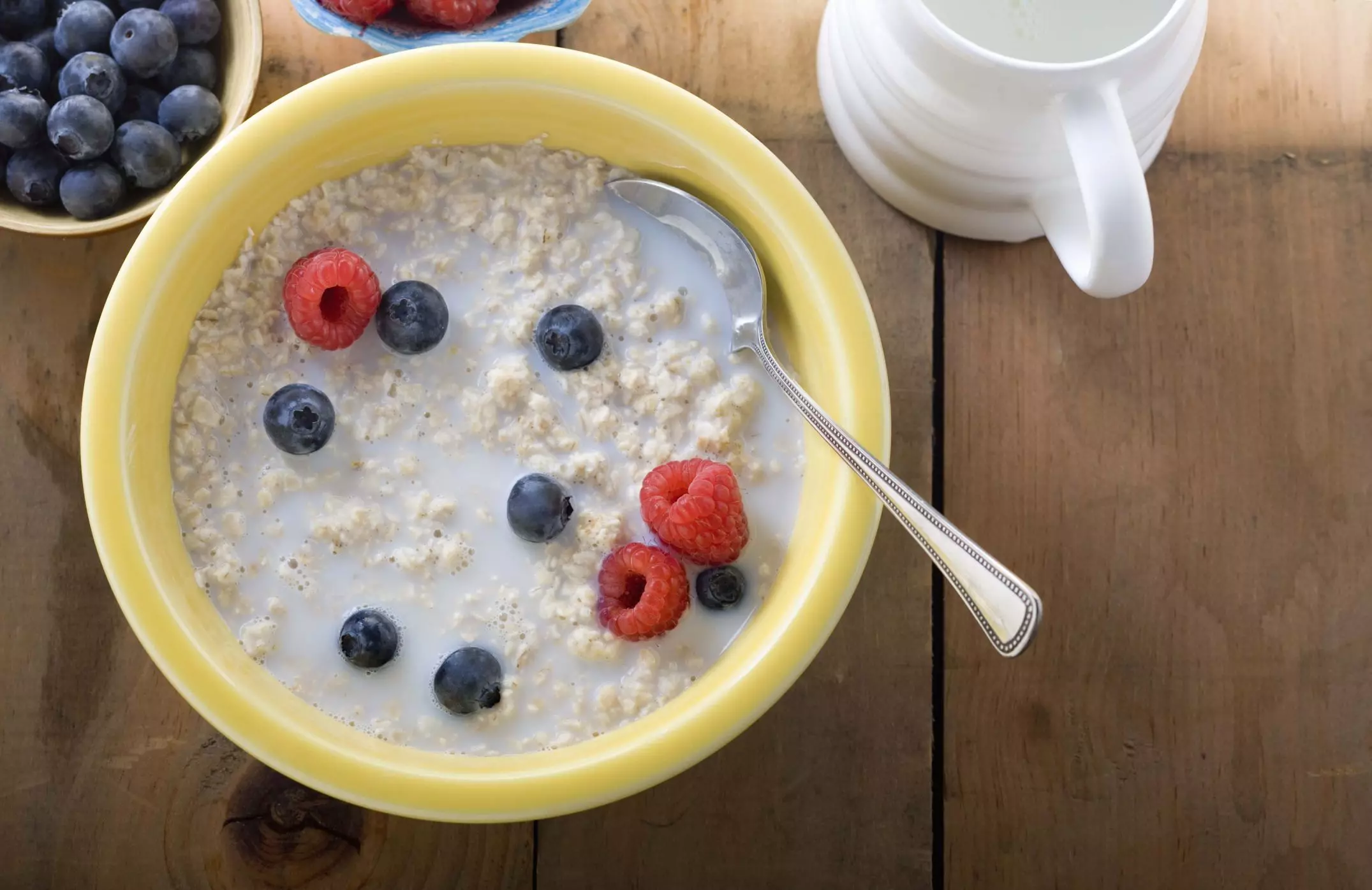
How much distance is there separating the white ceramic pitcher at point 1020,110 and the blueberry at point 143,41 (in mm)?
481

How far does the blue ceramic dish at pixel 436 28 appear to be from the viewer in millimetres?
836

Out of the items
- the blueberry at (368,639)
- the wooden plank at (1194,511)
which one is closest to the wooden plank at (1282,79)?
the wooden plank at (1194,511)

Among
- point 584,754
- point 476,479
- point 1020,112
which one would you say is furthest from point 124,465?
point 1020,112

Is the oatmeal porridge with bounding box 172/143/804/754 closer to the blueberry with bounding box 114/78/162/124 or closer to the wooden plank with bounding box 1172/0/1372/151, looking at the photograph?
the blueberry with bounding box 114/78/162/124

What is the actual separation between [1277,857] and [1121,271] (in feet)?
1.71

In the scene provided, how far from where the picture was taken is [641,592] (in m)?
0.79

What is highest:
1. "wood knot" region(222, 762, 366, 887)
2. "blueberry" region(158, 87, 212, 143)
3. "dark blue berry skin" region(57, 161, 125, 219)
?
"blueberry" region(158, 87, 212, 143)

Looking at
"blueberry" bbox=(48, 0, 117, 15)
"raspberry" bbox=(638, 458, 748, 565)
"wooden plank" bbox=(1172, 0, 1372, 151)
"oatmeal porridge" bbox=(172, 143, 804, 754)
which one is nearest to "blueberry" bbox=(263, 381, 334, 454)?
"oatmeal porridge" bbox=(172, 143, 804, 754)

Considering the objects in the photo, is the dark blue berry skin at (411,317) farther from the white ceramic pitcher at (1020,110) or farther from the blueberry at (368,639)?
the white ceramic pitcher at (1020,110)

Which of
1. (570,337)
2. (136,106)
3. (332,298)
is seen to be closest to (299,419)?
(332,298)

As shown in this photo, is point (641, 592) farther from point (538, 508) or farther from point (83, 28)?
point (83, 28)

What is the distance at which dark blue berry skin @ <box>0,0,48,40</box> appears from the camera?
86 centimetres

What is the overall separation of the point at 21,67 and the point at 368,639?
1.57 ft

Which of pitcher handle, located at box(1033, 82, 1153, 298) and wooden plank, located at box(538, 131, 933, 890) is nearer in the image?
pitcher handle, located at box(1033, 82, 1153, 298)
